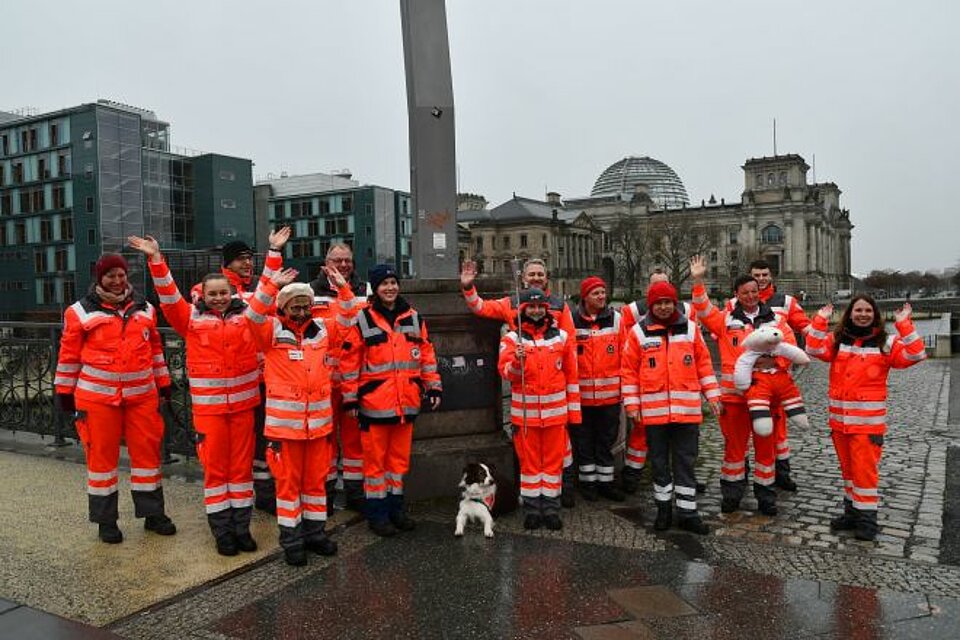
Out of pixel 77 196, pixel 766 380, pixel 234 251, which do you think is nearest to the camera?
pixel 766 380

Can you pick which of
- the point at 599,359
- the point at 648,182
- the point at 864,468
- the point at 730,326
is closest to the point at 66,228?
the point at 599,359

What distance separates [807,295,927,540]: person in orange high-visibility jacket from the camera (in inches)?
229

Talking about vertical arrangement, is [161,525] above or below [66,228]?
below

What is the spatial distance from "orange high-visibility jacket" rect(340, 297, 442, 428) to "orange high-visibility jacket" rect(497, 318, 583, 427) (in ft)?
2.19

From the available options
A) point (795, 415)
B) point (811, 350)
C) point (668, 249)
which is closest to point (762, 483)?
point (795, 415)

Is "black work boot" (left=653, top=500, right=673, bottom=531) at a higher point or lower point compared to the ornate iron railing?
lower

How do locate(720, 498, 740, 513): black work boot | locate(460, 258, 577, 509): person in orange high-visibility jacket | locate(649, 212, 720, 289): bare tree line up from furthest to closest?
1. locate(649, 212, 720, 289): bare tree
2. locate(720, 498, 740, 513): black work boot
3. locate(460, 258, 577, 509): person in orange high-visibility jacket

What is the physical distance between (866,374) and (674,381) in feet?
4.76

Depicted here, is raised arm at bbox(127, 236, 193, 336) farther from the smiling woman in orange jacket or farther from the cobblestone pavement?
the cobblestone pavement

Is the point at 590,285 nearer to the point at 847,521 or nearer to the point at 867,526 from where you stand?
the point at 847,521

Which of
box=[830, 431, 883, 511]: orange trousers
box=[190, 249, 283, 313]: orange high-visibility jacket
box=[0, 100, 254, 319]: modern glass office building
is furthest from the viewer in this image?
box=[0, 100, 254, 319]: modern glass office building

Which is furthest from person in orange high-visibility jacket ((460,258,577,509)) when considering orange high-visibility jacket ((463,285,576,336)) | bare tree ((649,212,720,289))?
bare tree ((649,212,720,289))

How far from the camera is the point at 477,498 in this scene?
19.5 feet

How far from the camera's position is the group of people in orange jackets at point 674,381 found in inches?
232
